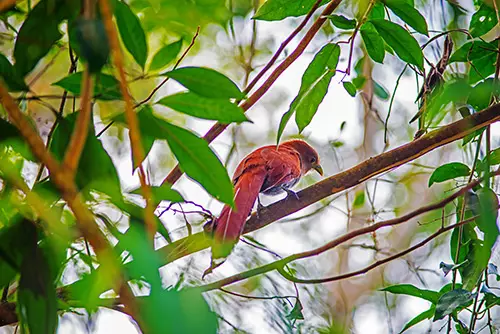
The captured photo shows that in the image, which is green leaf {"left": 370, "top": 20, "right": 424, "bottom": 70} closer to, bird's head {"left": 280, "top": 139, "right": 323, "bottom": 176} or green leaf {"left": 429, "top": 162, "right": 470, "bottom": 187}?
green leaf {"left": 429, "top": 162, "right": 470, "bottom": 187}

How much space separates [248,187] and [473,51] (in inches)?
27.3

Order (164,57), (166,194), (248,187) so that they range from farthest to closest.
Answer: (248,187)
(164,57)
(166,194)

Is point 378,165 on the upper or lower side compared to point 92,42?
upper

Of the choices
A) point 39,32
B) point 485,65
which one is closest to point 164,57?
point 39,32

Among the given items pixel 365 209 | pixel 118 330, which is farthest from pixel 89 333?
pixel 365 209

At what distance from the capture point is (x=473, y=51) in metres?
1.32

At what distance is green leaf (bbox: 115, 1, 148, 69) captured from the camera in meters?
0.77

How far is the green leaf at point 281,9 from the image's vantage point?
1248mm

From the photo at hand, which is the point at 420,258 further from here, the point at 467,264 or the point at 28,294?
the point at 28,294

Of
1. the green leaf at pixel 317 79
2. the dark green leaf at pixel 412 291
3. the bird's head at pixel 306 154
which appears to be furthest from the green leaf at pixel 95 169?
the bird's head at pixel 306 154

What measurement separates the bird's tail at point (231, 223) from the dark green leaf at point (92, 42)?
503mm

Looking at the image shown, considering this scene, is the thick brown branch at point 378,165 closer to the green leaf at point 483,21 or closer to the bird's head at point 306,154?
the green leaf at point 483,21

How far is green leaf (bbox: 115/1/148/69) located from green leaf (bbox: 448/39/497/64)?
2.54ft

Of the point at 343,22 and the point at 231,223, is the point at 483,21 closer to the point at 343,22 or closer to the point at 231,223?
the point at 343,22
